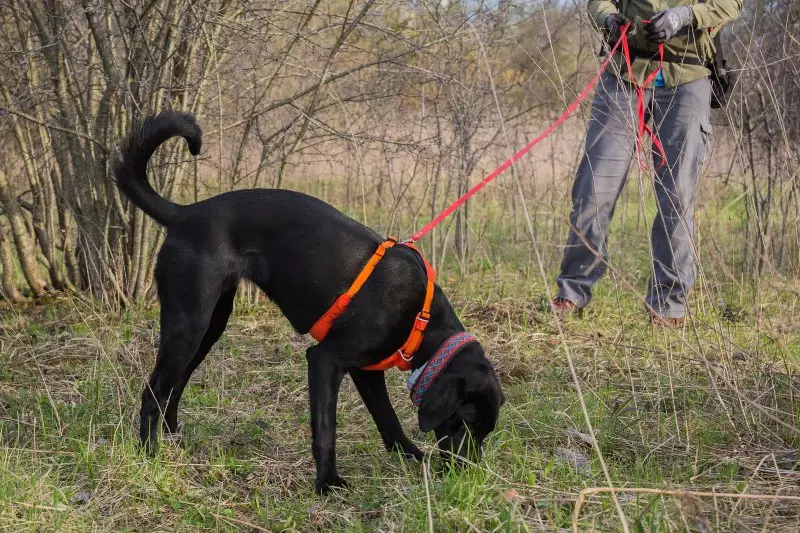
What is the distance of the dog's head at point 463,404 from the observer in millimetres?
2686

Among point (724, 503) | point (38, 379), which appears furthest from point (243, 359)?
point (724, 503)

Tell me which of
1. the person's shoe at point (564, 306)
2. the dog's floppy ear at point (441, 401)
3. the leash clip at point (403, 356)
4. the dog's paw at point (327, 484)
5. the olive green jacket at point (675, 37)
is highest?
the olive green jacket at point (675, 37)

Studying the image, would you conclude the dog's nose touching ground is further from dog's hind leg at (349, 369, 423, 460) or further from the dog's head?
dog's hind leg at (349, 369, 423, 460)

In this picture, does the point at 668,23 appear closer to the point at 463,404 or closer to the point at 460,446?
the point at 463,404

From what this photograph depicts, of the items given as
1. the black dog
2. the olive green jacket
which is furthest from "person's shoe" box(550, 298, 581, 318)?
the black dog

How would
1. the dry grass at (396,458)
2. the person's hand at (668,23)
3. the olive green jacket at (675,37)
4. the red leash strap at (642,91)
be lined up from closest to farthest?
the dry grass at (396,458)
the red leash strap at (642,91)
the person's hand at (668,23)
the olive green jacket at (675,37)

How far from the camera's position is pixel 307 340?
4.57m

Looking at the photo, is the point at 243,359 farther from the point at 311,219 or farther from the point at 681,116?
the point at 681,116

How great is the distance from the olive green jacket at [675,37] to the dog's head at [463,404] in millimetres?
2029

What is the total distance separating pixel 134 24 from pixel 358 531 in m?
3.10

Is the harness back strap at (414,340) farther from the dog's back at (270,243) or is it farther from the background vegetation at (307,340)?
the background vegetation at (307,340)

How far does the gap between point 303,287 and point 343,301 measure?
166mm

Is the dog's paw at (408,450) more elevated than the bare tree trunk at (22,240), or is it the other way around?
the bare tree trunk at (22,240)

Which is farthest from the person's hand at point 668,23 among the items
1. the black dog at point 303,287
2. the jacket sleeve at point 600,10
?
the black dog at point 303,287
